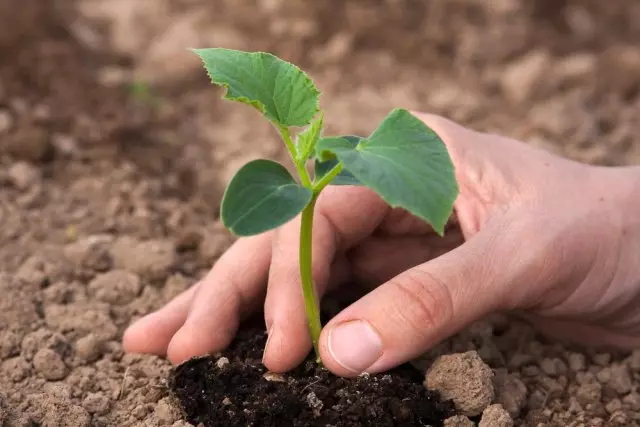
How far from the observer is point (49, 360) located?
1.88 m

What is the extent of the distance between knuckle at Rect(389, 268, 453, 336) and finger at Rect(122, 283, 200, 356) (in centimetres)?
56

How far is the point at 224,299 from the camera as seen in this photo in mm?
1861

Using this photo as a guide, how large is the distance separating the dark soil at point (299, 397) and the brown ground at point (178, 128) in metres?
0.08

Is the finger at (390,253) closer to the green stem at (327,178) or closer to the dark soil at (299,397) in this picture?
the dark soil at (299,397)

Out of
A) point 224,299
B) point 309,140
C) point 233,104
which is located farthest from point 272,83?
point 233,104

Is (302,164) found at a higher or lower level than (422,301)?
higher

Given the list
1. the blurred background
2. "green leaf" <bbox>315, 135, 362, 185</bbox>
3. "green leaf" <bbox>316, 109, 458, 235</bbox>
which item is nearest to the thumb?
"green leaf" <bbox>315, 135, 362, 185</bbox>

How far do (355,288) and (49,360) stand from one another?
717 millimetres

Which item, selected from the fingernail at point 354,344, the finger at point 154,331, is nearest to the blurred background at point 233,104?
the finger at point 154,331

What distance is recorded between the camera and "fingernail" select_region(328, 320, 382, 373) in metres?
1.59

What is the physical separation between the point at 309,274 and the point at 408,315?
20cm

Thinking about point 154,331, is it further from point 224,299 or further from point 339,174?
point 339,174

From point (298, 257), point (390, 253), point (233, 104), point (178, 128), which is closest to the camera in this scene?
point (298, 257)

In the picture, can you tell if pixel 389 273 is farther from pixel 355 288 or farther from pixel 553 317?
pixel 553 317
